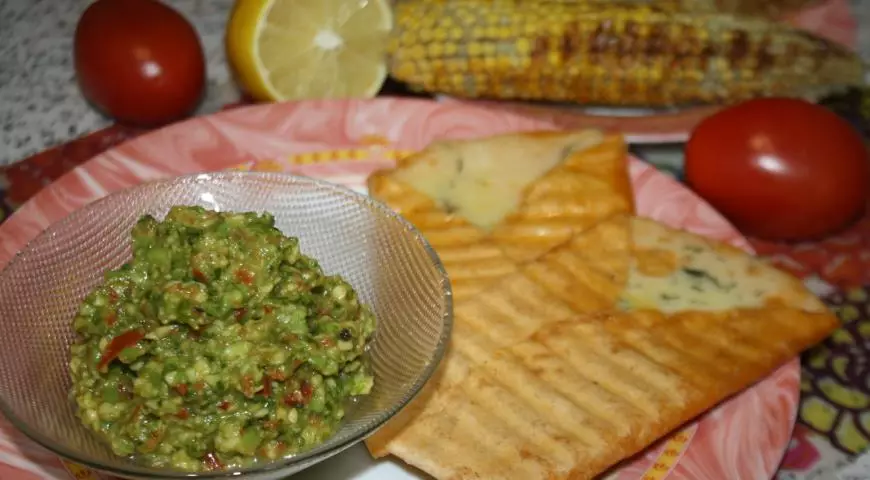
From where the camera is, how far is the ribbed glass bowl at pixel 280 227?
6.47 ft

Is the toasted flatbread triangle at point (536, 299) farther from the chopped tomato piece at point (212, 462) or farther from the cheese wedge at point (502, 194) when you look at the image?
the chopped tomato piece at point (212, 462)

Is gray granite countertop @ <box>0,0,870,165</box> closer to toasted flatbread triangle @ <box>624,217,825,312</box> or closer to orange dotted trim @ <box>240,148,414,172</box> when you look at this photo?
orange dotted trim @ <box>240,148,414,172</box>

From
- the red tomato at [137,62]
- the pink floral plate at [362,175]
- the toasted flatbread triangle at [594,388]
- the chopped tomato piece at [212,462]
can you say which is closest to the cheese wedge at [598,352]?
the toasted flatbread triangle at [594,388]

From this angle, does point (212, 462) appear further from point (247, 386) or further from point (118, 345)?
point (118, 345)

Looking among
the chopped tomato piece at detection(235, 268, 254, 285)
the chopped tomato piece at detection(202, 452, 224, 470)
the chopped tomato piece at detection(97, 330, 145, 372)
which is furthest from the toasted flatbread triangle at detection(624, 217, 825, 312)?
the chopped tomato piece at detection(97, 330, 145, 372)

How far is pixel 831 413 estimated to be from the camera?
2709mm

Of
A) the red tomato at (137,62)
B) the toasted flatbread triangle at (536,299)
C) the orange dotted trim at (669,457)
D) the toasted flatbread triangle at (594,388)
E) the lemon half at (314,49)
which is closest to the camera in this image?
the toasted flatbread triangle at (594,388)

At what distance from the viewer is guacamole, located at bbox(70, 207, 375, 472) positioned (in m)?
1.94

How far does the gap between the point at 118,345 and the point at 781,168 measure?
2.26 meters

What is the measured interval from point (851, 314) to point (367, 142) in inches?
69.6

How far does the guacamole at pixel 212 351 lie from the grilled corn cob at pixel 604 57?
1.64 metres

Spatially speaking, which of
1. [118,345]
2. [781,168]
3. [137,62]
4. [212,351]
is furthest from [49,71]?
[781,168]

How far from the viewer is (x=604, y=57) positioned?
11.7 ft

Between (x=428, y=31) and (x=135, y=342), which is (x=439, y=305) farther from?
(x=428, y=31)
